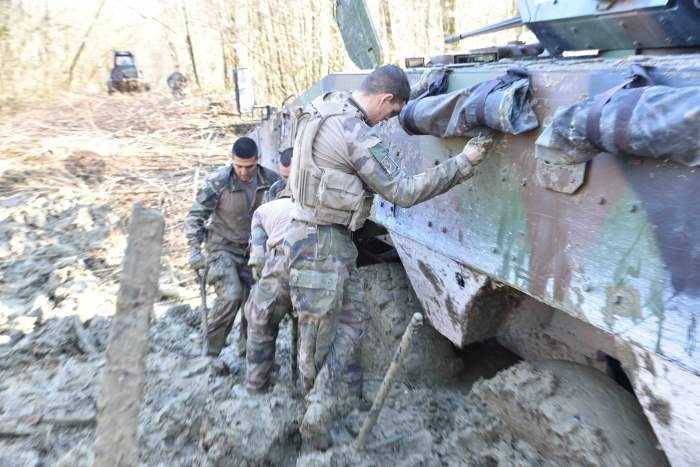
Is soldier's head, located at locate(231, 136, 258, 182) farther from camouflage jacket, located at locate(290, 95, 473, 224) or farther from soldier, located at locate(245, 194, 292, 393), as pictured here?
camouflage jacket, located at locate(290, 95, 473, 224)

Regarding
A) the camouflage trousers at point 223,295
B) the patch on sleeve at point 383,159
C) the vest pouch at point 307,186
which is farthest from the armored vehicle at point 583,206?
the camouflage trousers at point 223,295

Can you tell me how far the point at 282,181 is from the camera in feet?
13.4

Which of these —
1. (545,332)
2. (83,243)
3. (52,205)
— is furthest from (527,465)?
(52,205)

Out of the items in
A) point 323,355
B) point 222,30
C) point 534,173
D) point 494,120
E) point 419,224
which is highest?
point 222,30

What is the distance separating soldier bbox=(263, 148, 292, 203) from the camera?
150 inches

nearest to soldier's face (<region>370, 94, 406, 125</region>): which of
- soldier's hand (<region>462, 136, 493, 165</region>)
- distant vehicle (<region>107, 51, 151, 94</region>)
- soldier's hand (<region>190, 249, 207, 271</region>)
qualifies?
soldier's hand (<region>462, 136, 493, 165</region>)

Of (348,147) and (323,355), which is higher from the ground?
(348,147)

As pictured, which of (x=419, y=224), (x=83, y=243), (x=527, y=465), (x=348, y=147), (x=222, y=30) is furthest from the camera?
(x=222, y=30)

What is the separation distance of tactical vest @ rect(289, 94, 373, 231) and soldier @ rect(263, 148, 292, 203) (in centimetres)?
79

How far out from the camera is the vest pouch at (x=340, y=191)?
8.91 ft

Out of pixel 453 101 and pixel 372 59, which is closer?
pixel 453 101

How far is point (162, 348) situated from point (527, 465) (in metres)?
2.55

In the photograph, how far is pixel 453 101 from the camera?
2398mm

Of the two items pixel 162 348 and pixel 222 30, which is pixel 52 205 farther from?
pixel 222 30
